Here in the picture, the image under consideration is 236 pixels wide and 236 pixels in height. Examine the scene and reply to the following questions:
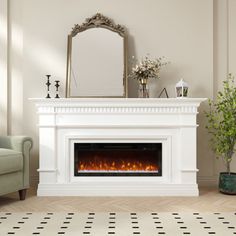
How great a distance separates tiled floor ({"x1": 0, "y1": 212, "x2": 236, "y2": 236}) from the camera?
110 inches

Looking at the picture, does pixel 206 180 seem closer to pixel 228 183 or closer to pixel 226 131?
pixel 228 183

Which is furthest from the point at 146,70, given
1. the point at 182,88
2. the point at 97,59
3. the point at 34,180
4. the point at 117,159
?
the point at 34,180

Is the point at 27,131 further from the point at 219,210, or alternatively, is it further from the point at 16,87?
the point at 219,210

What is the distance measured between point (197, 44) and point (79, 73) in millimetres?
1478

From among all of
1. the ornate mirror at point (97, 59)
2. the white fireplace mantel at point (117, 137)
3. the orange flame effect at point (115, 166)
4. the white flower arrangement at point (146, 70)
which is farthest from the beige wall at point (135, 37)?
the orange flame effect at point (115, 166)

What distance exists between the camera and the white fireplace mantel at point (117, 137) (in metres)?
4.12

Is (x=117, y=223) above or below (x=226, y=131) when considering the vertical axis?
below

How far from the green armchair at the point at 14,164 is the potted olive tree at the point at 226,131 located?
2104mm

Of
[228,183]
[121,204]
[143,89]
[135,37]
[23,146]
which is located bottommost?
[121,204]

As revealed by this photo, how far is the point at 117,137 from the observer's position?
13.6 feet

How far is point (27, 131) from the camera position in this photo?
15.2 feet

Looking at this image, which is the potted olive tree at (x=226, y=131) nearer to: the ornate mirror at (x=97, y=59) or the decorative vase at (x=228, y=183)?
the decorative vase at (x=228, y=183)

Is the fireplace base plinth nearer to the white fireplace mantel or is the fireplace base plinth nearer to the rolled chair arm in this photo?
the white fireplace mantel

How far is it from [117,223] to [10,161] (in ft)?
4.31
